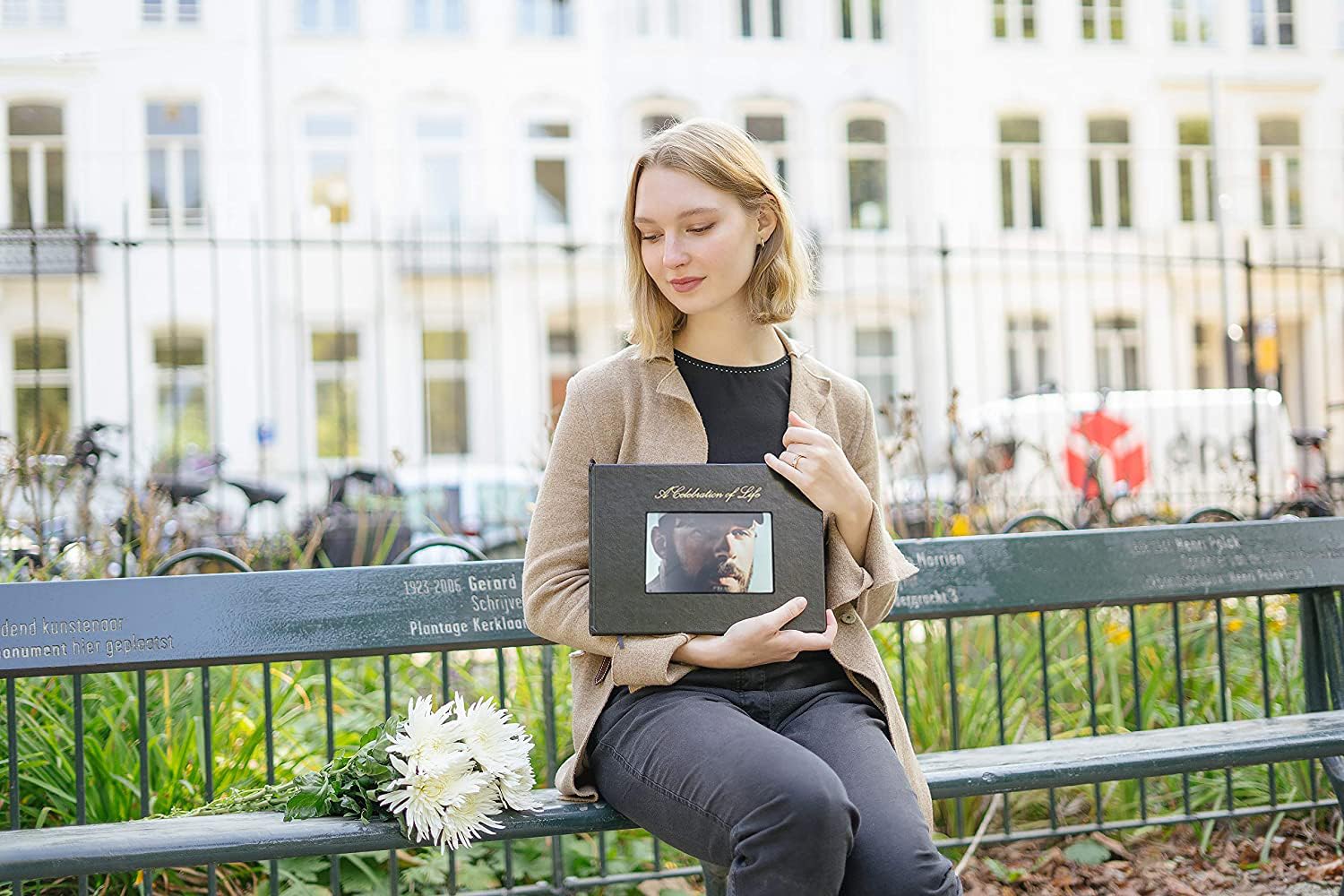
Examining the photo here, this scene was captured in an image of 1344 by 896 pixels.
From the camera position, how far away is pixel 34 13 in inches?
768

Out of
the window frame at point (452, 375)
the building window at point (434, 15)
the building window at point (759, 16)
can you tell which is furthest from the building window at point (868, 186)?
the window frame at point (452, 375)

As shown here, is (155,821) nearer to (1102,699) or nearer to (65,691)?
(65,691)

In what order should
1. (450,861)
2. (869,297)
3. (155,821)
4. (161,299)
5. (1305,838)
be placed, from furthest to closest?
1. (869,297)
2. (161,299)
3. (1305,838)
4. (450,861)
5. (155,821)

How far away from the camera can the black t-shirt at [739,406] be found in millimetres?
2535

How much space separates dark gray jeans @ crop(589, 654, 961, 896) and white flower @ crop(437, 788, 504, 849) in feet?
0.66

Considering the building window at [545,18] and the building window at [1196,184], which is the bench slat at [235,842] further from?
the building window at [1196,184]

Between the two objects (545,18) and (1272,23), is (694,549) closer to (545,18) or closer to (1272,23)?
(545,18)

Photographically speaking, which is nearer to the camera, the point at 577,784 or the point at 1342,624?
the point at 577,784

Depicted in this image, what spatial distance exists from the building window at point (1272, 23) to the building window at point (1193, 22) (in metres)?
0.73

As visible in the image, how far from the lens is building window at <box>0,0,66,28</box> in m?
19.5

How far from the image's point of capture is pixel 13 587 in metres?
2.75

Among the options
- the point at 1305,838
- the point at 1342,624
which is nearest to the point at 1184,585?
the point at 1342,624

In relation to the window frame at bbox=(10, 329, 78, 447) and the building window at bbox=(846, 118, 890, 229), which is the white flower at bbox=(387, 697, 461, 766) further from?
the building window at bbox=(846, 118, 890, 229)

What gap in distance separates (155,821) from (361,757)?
513 millimetres
